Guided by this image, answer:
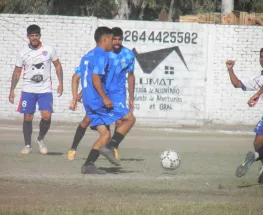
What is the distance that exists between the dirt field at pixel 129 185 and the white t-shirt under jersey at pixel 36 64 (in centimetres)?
110

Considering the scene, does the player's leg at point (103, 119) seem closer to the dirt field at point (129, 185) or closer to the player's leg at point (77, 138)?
the dirt field at point (129, 185)

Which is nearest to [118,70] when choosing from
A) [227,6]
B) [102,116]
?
[102,116]

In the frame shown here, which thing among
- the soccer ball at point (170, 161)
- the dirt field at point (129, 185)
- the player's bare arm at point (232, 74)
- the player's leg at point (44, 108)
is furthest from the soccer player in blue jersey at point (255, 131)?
the player's leg at point (44, 108)

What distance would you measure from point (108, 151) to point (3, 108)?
11.3 metres

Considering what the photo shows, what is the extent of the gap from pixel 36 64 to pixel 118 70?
2.00 m

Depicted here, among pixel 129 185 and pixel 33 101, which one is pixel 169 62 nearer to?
pixel 33 101

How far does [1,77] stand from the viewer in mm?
20953

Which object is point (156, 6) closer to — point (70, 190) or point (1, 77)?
point (1, 77)

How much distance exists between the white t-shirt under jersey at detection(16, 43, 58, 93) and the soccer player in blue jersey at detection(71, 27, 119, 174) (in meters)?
2.44

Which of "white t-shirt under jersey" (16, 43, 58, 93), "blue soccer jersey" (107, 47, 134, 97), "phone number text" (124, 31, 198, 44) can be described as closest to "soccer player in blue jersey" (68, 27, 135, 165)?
"blue soccer jersey" (107, 47, 134, 97)

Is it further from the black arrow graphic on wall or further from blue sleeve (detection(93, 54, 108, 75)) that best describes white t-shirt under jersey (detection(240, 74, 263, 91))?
the black arrow graphic on wall

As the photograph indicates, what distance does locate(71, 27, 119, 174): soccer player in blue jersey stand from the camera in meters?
9.80

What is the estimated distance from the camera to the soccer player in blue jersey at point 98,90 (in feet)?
32.2

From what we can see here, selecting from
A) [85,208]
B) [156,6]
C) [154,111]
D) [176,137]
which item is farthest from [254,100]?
[156,6]
